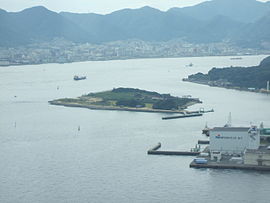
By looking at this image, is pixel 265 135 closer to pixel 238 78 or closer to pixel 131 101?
pixel 131 101

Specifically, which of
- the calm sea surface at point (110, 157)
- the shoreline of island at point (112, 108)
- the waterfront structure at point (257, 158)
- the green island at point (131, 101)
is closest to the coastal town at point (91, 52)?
the green island at point (131, 101)

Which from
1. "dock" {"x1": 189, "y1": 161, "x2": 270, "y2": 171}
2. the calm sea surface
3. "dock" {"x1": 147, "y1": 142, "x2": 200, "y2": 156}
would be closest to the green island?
the calm sea surface

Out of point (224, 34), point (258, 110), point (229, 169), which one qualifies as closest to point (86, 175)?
point (229, 169)

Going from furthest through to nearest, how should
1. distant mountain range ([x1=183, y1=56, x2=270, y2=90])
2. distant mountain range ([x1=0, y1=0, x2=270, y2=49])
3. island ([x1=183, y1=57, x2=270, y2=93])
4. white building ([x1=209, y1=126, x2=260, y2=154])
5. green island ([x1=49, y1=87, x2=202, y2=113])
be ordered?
distant mountain range ([x1=0, y1=0, x2=270, y2=49]) → distant mountain range ([x1=183, y1=56, x2=270, y2=90]) → island ([x1=183, y1=57, x2=270, y2=93]) → green island ([x1=49, y1=87, x2=202, y2=113]) → white building ([x1=209, y1=126, x2=260, y2=154])

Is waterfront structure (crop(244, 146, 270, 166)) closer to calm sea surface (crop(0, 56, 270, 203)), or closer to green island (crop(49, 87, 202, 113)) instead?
calm sea surface (crop(0, 56, 270, 203))

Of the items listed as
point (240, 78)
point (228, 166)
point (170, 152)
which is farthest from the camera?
point (240, 78)

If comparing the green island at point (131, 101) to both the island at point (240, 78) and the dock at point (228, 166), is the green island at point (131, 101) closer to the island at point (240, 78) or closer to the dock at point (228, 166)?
the island at point (240, 78)

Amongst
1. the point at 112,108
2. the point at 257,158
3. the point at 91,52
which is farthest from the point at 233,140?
the point at 91,52
